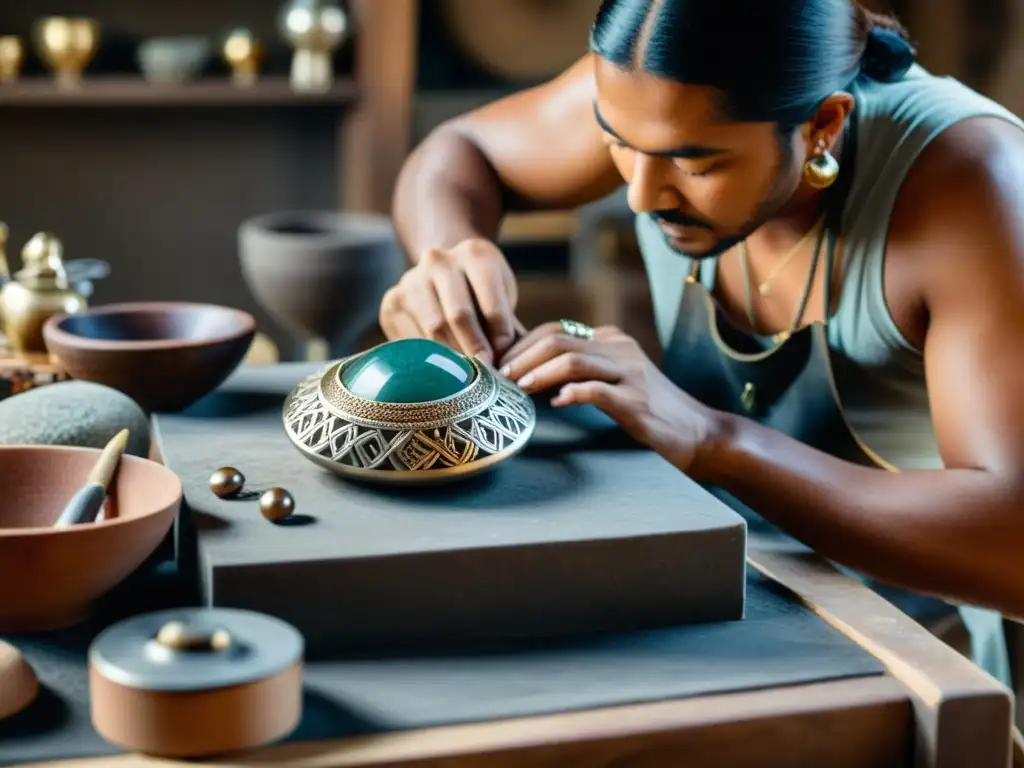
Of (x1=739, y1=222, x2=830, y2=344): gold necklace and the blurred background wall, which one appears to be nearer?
(x1=739, y1=222, x2=830, y2=344): gold necklace

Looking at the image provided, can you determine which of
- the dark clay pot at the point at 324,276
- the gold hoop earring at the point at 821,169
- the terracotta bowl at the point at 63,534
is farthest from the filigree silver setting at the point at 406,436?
the dark clay pot at the point at 324,276

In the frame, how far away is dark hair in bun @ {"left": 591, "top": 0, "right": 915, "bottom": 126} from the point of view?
1.12 metres

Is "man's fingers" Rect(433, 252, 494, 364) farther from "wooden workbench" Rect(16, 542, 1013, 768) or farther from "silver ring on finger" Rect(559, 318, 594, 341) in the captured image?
"wooden workbench" Rect(16, 542, 1013, 768)

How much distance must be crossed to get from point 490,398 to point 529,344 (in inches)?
7.8

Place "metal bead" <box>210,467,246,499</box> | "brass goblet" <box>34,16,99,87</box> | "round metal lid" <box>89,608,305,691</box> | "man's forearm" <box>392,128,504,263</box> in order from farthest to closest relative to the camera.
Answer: "brass goblet" <box>34,16,99,87</box> < "man's forearm" <box>392,128,504,263</box> < "metal bead" <box>210,467,246,499</box> < "round metal lid" <box>89,608,305,691</box>

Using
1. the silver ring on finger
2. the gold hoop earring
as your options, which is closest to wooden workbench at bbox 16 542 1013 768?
the silver ring on finger

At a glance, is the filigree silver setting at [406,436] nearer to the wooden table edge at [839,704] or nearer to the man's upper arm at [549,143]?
the wooden table edge at [839,704]

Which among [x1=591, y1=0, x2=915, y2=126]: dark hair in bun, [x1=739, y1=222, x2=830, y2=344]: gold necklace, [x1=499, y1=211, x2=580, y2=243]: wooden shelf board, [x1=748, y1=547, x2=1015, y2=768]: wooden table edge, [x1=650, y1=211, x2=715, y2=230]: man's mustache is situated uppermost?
[x1=591, y1=0, x2=915, y2=126]: dark hair in bun

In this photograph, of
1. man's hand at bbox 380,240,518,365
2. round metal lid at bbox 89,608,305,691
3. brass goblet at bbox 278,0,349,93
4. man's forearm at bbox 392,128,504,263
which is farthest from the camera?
brass goblet at bbox 278,0,349,93

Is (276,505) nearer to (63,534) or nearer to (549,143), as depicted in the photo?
(63,534)

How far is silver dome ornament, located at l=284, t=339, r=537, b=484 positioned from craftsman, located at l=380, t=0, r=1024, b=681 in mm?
144

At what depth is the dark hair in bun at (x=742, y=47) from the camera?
3.69ft

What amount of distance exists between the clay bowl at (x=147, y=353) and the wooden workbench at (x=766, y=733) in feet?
1.56

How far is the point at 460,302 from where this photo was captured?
1.20 meters
